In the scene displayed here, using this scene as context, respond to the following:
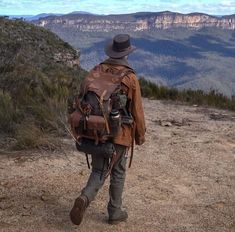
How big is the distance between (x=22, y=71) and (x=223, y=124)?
421cm

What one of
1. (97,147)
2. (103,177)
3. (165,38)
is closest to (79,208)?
(103,177)

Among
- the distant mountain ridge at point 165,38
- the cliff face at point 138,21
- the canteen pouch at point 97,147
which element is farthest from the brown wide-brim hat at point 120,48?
the cliff face at point 138,21

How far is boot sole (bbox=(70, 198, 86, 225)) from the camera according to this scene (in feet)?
15.9

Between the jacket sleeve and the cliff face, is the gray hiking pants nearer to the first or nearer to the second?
the jacket sleeve

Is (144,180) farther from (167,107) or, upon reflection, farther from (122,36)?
(167,107)

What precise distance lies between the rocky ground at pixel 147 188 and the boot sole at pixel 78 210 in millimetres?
344

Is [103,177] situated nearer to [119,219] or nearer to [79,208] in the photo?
[79,208]

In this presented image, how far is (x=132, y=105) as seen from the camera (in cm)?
488

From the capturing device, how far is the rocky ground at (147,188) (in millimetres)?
5465

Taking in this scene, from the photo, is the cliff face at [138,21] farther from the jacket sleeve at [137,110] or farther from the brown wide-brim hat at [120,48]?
the jacket sleeve at [137,110]

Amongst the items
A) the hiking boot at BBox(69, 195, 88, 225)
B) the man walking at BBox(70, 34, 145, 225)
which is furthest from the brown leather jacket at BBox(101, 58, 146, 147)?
the hiking boot at BBox(69, 195, 88, 225)

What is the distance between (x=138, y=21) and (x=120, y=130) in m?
145

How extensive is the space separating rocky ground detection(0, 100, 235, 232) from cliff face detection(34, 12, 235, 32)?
4727 inches

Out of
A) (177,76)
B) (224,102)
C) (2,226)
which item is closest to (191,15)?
(177,76)
